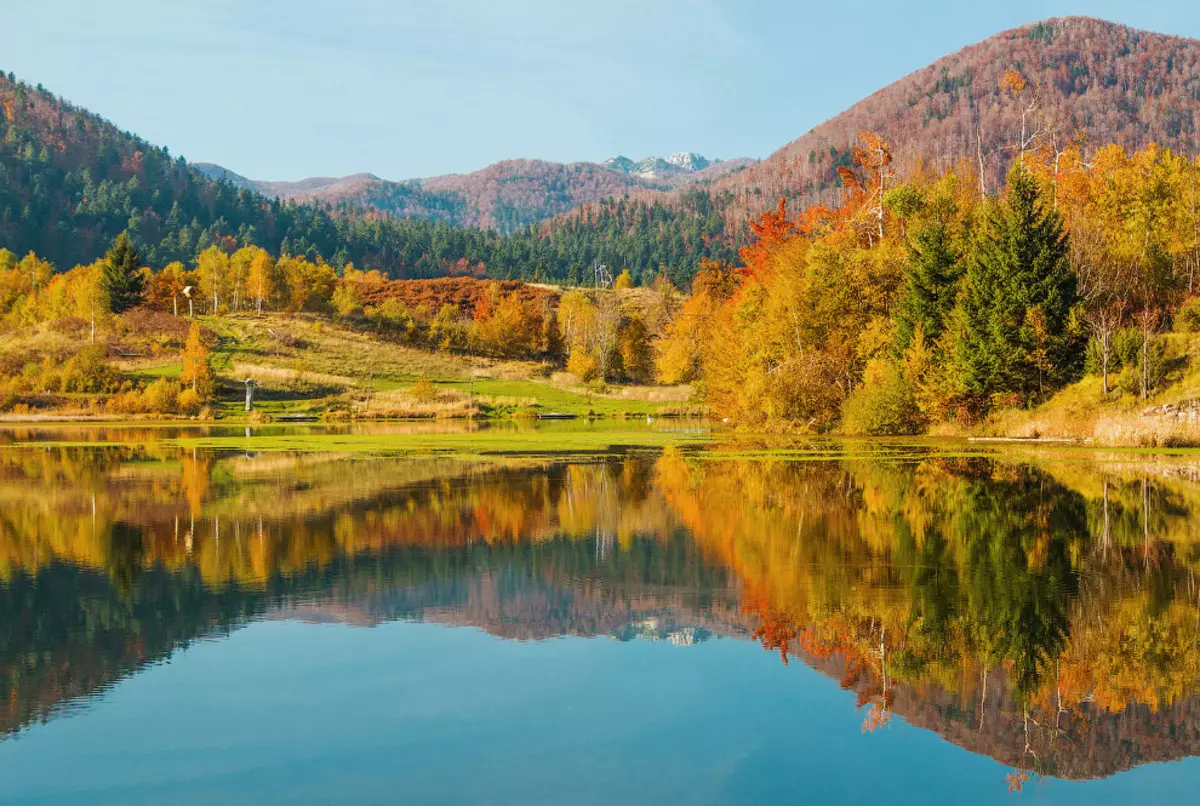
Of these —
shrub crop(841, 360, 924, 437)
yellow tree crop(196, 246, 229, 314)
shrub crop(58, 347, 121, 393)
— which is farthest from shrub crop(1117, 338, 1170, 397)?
yellow tree crop(196, 246, 229, 314)

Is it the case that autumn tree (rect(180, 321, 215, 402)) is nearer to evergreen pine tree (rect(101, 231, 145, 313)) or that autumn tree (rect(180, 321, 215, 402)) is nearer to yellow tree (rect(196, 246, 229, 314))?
evergreen pine tree (rect(101, 231, 145, 313))

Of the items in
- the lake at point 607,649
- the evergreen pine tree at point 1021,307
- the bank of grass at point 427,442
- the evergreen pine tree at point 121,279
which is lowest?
the bank of grass at point 427,442

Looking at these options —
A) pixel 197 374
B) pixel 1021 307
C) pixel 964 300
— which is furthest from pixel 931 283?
pixel 197 374

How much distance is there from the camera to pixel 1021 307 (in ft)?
148

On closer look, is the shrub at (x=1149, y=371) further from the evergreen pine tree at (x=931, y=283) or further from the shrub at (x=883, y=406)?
the shrub at (x=883, y=406)

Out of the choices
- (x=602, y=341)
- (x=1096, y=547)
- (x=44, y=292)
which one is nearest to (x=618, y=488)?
(x=1096, y=547)

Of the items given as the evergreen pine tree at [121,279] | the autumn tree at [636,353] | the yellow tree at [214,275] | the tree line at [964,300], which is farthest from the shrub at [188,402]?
the autumn tree at [636,353]

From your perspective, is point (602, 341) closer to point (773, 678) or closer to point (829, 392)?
point (829, 392)

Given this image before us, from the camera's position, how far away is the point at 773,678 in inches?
420

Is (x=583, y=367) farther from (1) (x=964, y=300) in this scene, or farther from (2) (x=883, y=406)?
(1) (x=964, y=300)

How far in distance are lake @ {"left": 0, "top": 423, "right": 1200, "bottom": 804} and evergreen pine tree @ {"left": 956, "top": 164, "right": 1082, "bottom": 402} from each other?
68.5ft

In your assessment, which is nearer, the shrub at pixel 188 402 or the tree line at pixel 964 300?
the tree line at pixel 964 300

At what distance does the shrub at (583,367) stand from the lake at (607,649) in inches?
3325

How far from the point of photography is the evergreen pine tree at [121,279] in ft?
349
